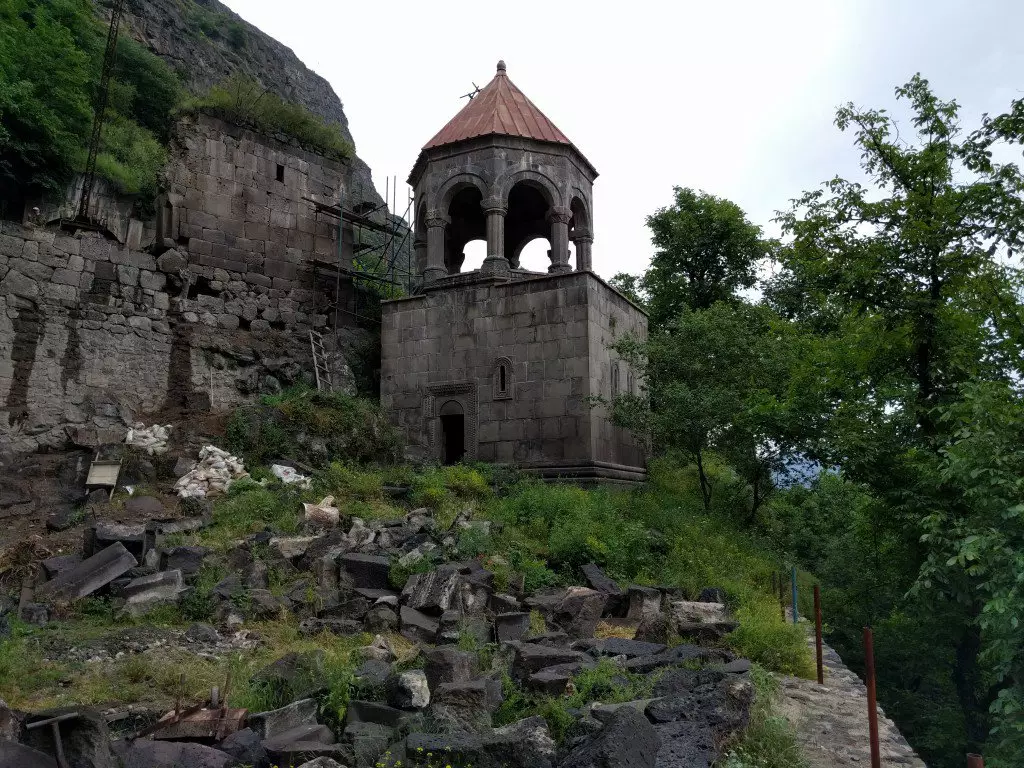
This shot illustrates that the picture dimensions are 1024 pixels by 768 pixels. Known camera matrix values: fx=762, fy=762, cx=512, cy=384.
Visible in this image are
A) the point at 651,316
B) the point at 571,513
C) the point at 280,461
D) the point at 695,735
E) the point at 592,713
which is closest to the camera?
the point at 695,735

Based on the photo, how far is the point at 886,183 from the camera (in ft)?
32.0

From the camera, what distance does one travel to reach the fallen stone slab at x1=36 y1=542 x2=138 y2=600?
23.7 ft

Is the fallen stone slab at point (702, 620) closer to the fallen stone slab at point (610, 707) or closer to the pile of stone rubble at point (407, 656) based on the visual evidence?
the pile of stone rubble at point (407, 656)

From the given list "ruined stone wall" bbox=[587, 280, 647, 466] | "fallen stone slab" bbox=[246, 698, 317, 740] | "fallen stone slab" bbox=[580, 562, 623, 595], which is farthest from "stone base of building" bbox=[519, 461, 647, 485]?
"fallen stone slab" bbox=[246, 698, 317, 740]

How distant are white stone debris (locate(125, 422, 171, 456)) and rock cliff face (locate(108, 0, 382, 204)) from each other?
6568mm

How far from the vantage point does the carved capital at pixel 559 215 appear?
45.4ft

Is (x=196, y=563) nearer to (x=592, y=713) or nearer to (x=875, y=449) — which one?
(x=592, y=713)

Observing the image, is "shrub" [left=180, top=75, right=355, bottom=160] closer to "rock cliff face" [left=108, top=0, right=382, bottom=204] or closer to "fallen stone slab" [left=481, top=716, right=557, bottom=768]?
"rock cliff face" [left=108, top=0, right=382, bottom=204]

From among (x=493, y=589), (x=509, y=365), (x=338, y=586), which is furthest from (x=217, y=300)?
(x=493, y=589)

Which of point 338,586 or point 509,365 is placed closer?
point 338,586

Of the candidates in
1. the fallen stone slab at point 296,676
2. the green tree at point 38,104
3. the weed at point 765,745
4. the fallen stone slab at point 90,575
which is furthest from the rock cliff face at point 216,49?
the weed at point 765,745

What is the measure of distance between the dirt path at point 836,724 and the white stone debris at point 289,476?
6.99m

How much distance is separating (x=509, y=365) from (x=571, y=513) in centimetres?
371

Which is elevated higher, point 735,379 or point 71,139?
point 71,139
